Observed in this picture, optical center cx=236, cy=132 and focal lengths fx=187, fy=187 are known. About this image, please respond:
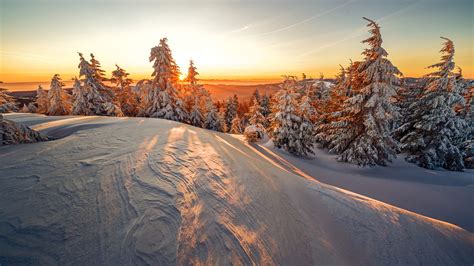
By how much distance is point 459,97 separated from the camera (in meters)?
14.3

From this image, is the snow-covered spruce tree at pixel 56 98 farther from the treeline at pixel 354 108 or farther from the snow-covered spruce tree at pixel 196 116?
the snow-covered spruce tree at pixel 196 116

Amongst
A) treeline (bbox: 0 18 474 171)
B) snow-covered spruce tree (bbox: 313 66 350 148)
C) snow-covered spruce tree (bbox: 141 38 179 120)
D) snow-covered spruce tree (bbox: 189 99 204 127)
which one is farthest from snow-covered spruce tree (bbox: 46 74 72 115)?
snow-covered spruce tree (bbox: 313 66 350 148)

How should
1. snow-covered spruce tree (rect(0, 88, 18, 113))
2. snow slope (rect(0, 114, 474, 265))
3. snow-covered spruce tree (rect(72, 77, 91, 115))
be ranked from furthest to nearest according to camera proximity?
snow-covered spruce tree (rect(72, 77, 91, 115)), snow-covered spruce tree (rect(0, 88, 18, 113)), snow slope (rect(0, 114, 474, 265))

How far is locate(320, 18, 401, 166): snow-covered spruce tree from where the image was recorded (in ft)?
41.1

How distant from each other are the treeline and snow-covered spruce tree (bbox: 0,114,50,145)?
13.7 metres

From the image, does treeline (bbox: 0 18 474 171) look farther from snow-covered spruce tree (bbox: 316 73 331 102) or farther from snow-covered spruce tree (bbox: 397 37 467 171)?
snow-covered spruce tree (bbox: 316 73 331 102)

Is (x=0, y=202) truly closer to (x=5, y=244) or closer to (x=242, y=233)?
(x=5, y=244)

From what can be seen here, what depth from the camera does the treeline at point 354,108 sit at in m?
13.2

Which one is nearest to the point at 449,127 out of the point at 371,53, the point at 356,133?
the point at 356,133

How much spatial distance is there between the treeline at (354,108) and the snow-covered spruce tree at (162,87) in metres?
0.10

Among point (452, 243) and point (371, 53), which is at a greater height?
point (371, 53)

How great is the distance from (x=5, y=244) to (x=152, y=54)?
2181 centimetres

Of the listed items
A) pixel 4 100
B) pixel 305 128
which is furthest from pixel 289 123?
pixel 4 100

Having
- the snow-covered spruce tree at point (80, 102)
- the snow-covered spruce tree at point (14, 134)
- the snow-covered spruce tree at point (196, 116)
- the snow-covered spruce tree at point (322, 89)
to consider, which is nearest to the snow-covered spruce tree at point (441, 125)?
the snow-covered spruce tree at point (322, 89)
